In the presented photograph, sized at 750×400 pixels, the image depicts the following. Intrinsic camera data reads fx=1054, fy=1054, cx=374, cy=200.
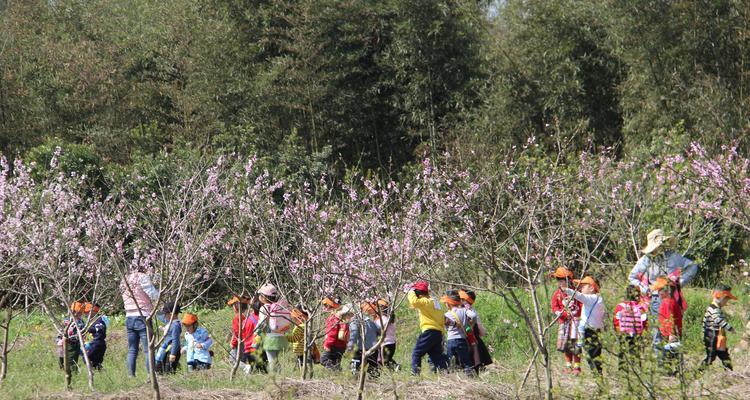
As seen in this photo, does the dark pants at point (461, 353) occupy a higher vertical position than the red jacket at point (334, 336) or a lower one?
lower

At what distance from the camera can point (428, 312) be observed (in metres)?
10.5

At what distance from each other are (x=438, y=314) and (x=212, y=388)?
2.50m

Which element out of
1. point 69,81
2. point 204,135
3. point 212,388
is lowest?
point 212,388

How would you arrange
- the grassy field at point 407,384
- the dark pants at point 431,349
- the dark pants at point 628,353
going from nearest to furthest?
the dark pants at point 628,353
the grassy field at point 407,384
the dark pants at point 431,349

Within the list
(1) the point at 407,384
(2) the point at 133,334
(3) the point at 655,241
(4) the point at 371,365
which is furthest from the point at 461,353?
(2) the point at 133,334

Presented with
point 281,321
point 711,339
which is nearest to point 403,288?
point 281,321

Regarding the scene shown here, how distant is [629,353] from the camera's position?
661 cm

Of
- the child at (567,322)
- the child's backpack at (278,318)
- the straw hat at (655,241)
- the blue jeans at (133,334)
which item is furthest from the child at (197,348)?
the straw hat at (655,241)

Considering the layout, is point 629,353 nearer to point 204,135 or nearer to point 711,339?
point 711,339

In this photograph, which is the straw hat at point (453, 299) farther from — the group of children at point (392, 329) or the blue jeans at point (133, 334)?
the blue jeans at point (133, 334)

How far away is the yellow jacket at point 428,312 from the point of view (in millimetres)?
10469

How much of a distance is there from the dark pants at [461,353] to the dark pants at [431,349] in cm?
10

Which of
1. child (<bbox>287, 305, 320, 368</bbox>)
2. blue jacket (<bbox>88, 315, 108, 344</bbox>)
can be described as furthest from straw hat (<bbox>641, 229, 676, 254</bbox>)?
blue jacket (<bbox>88, 315, 108, 344</bbox>)

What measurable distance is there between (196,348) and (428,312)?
8.80ft
